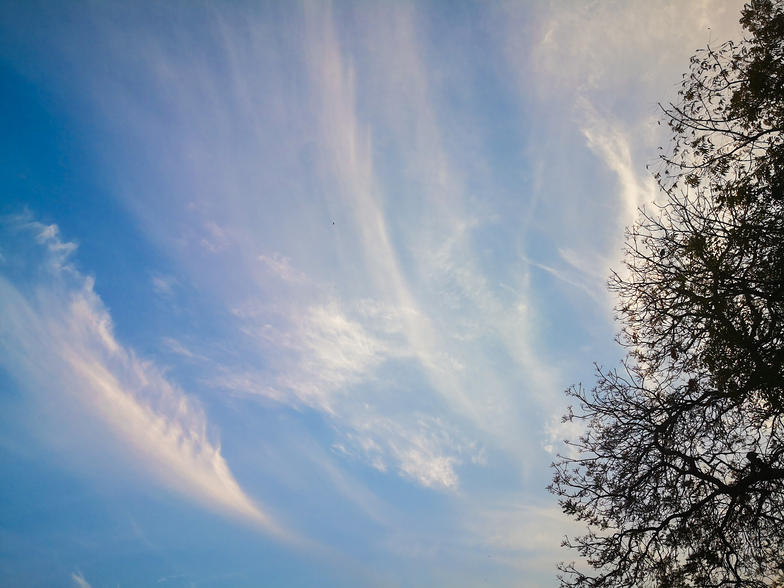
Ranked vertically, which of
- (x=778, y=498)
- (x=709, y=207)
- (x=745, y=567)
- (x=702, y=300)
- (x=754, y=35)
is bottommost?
(x=745, y=567)

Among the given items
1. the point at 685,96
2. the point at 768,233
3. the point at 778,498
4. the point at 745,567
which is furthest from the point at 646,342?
the point at 685,96

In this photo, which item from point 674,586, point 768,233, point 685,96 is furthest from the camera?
point 685,96

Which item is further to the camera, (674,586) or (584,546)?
(584,546)

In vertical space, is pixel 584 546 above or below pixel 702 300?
below

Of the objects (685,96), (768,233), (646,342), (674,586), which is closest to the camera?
(768,233)

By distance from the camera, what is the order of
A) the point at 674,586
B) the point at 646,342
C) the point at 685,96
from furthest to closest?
the point at 646,342 < the point at 685,96 < the point at 674,586

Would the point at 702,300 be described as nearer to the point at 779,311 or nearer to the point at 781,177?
the point at 779,311

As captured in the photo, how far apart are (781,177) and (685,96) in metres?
2.82

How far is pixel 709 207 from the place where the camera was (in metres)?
8.84

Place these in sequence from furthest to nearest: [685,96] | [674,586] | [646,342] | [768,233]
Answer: [646,342], [685,96], [674,586], [768,233]

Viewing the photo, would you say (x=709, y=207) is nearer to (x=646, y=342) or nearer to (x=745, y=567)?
(x=646, y=342)

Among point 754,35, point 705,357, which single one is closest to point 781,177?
point 754,35

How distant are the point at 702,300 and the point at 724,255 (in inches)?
42.8

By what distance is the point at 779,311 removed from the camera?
8828mm
